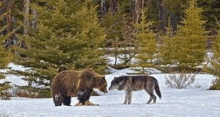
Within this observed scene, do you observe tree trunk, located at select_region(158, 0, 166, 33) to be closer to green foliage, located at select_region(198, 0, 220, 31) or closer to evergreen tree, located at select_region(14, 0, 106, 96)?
green foliage, located at select_region(198, 0, 220, 31)

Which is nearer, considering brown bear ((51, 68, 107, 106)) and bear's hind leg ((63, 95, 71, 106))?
brown bear ((51, 68, 107, 106))

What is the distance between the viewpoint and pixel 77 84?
33.5 ft

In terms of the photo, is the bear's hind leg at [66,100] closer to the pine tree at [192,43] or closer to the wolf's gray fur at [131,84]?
the wolf's gray fur at [131,84]

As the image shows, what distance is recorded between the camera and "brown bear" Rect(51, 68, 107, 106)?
10.2 m

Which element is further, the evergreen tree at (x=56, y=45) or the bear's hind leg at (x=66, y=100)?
the evergreen tree at (x=56, y=45)

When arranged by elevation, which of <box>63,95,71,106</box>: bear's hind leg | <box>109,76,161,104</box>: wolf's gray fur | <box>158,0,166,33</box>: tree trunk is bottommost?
<box>63,95,71,106</box>: bear's hind leg

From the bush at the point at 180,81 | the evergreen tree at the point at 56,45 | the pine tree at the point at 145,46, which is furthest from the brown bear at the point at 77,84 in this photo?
the pine tree at the point at 145,46

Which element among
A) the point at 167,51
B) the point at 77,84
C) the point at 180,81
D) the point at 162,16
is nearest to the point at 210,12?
the point at 162,16

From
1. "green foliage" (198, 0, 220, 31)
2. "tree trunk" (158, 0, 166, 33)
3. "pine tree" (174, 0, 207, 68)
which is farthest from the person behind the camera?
"tree trunk" (158, 0, 166, 33)

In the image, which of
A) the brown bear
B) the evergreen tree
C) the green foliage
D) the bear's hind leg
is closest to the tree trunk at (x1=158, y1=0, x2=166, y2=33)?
the green foliage

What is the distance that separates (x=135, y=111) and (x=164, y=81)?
13467 millimetres

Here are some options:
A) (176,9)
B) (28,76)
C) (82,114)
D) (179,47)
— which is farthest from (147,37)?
(82,114)

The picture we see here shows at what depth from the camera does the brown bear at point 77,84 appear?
10.2 metres

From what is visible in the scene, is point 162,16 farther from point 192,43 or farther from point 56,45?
point 56,45
